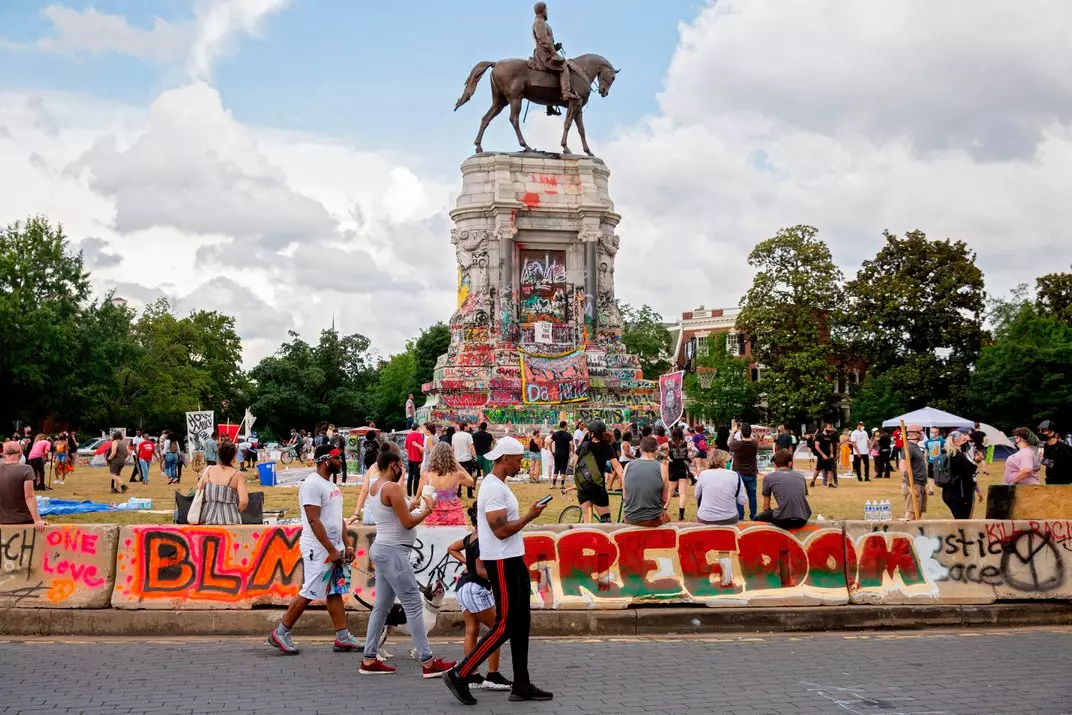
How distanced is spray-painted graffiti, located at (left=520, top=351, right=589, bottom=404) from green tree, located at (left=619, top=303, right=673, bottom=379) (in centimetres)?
4638

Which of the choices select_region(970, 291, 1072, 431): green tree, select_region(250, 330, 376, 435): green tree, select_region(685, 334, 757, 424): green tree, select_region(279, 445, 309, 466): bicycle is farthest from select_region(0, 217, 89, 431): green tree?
select_region(970, 291, 1072, 431): green tree

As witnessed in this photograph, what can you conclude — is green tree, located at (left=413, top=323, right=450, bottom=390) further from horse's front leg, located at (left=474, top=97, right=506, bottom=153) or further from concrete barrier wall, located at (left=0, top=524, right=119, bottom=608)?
concrete barrier wall, located at (left=0, top=524, right=119, bottom=608)

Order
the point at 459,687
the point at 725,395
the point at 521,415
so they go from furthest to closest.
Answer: the point at 725,395
the point at 521,415
the point at 459,687

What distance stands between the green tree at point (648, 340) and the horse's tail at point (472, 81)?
44.9m

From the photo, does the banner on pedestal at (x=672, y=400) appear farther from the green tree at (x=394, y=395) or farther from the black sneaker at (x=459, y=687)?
the green tree at (x=394, y=395)

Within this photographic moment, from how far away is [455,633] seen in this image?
12.4 m

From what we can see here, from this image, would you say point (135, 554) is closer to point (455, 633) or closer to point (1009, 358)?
point (455, 633)

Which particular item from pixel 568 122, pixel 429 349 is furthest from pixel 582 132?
pixel 429 349

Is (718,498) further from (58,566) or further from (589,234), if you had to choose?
(589,234)

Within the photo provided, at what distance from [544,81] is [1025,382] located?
31.8 meters

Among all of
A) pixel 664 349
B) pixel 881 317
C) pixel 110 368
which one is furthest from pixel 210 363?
pixel 881 317

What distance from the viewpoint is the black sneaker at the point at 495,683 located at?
378 inches

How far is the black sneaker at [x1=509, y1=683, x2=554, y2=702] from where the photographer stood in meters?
9.15

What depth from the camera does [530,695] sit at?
9164 mm
